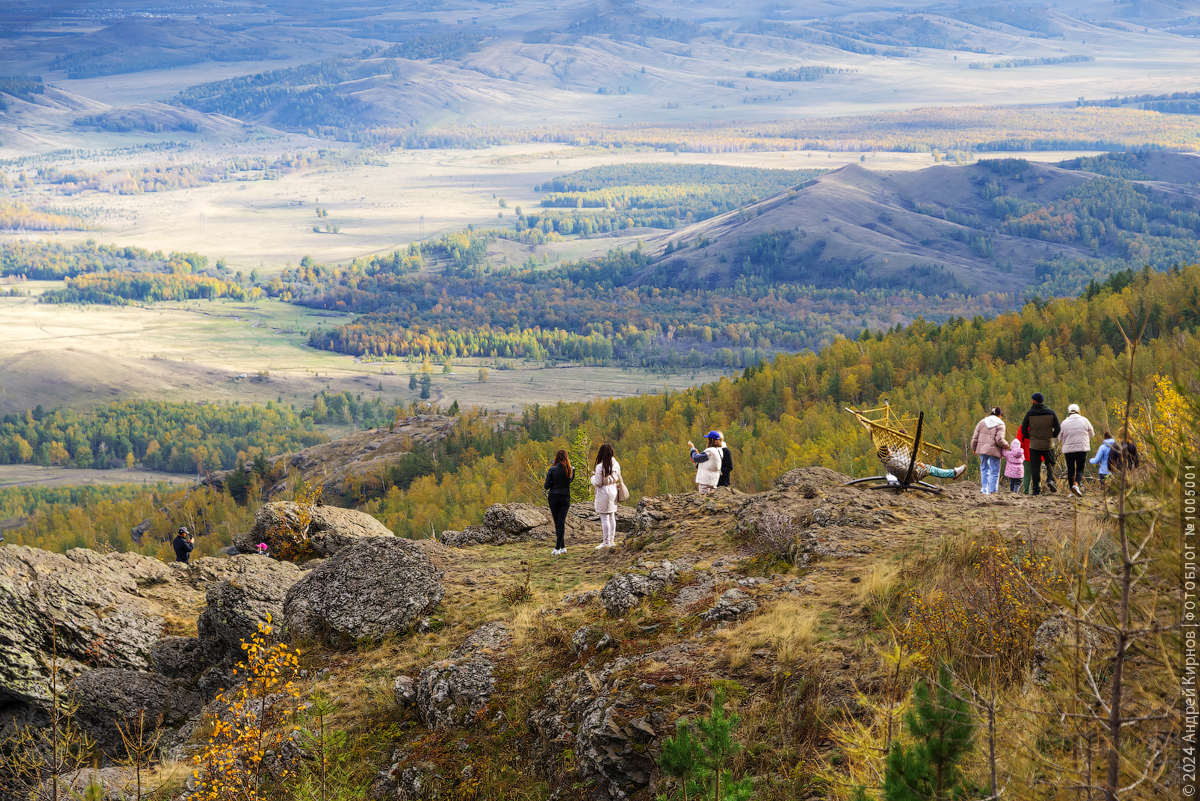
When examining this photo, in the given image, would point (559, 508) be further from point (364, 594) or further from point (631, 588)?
point (631, 588)

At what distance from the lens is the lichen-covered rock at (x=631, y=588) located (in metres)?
18.5

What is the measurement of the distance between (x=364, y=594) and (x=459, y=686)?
17.0 feet

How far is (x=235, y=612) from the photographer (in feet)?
73.4

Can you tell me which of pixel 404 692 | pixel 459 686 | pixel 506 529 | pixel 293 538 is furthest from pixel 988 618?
pixel 293 538

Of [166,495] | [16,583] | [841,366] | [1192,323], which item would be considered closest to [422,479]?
[841,366]


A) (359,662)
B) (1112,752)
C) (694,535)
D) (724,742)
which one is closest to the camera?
(1112,752)

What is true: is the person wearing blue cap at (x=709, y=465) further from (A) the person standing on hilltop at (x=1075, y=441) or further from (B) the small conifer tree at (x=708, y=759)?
(B) the small conifer tree at (x=708, y=759)

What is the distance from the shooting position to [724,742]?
35.4 feet

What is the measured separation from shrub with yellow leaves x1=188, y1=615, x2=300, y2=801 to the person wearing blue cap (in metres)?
11.9

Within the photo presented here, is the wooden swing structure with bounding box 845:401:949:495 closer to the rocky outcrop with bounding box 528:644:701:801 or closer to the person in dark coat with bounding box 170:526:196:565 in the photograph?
the rocky outcrop with bounding box 528:644:701:801

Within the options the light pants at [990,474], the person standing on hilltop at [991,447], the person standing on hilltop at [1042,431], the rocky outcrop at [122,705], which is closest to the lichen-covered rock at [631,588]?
the person standing on hilltop at [991,447]

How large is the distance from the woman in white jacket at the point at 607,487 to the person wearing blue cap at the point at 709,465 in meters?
3.02

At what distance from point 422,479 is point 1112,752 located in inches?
4148

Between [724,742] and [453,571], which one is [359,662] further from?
[724,742]
